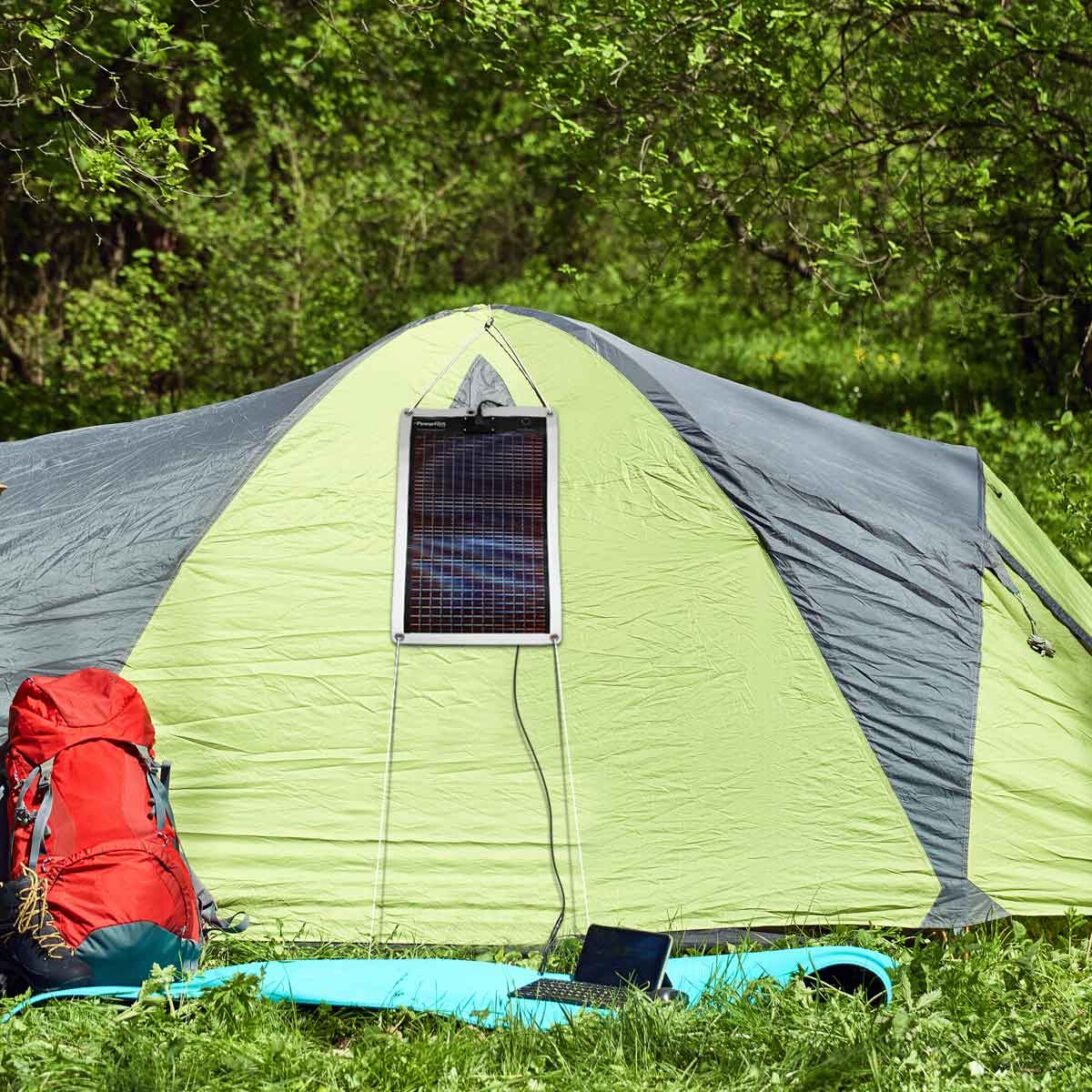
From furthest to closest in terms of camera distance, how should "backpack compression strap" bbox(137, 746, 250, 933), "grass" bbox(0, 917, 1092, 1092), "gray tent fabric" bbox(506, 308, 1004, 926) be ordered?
"gray tent fabric" bbox(506, 308, 1004, 926) → "backpack compression strap" bbox(137, 746, 250, 933) → "grass" bbox(0, 917, 1092, 1092)

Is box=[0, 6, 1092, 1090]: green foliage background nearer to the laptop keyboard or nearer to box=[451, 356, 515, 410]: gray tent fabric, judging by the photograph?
the laptop keyboard

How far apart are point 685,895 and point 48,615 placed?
84.3 inches

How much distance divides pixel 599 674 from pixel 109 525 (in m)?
1.65

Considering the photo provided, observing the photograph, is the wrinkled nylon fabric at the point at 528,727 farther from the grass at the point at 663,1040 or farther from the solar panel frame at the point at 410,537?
the grass at the point at 663,1040

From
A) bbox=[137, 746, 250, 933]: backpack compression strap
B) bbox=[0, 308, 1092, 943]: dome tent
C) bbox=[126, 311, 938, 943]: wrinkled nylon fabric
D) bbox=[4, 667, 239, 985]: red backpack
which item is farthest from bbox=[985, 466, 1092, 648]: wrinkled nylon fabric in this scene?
bbox=[4, 667, 239, 985]: red backpack

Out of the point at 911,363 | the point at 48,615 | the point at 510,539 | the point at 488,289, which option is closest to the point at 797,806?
the point at 510,539

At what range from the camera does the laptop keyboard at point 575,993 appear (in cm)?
366

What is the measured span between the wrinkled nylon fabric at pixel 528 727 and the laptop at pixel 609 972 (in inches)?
13.3

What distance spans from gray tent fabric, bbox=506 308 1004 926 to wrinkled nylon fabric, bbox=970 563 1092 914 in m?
0.06

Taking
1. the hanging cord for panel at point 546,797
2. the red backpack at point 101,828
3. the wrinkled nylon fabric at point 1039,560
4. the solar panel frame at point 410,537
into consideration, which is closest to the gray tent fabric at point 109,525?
the red backpack at point 101,828

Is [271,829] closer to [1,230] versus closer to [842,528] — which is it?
[842,528]

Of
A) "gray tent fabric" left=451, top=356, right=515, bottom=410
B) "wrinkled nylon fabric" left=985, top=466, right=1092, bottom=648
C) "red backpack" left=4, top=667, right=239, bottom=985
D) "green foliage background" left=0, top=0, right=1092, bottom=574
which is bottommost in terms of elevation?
"red backpack" left=4, top=667, right=239, bottom=985

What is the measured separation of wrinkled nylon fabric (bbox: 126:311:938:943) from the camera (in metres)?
4.29

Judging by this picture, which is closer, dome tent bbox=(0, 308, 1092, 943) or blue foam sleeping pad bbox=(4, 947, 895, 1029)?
blue foam sleeping pad bbox=(4, 947, 895, 1029)
